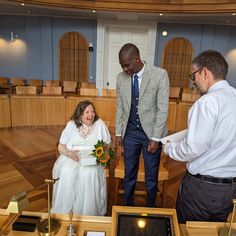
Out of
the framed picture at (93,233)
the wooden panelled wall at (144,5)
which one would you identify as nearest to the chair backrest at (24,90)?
the wooden panelled wall at (144,5)

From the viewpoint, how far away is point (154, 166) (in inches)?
92.6

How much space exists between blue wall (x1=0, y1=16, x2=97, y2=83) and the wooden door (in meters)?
→ 0.16

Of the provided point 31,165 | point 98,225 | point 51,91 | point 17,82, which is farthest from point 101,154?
point 17,82

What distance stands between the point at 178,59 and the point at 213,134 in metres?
Result: 7.36

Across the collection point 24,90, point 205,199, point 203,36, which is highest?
point 203,36

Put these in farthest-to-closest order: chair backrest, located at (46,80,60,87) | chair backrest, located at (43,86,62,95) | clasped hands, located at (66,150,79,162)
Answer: chair backrest, located at (46,80,60,87) < chair backrest, located at (43,86,62,95) < clasped hands, located at (66,150,79,162)

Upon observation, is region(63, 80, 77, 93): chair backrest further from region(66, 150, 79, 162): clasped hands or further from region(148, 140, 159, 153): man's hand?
region(148, 140, 159, 153): man's hand

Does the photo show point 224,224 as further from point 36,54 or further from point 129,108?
point 36,54

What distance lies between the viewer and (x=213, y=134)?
1.40 metres

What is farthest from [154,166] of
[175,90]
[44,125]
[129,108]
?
[175,90]

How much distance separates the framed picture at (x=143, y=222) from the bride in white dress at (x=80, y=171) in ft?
3.66

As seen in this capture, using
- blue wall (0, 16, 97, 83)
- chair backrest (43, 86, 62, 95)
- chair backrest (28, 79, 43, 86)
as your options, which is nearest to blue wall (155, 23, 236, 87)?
blue wall (0, 16, 97, 83)

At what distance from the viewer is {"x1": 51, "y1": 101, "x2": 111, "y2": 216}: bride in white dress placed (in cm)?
241

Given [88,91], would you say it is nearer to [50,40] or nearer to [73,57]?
[73,57]
